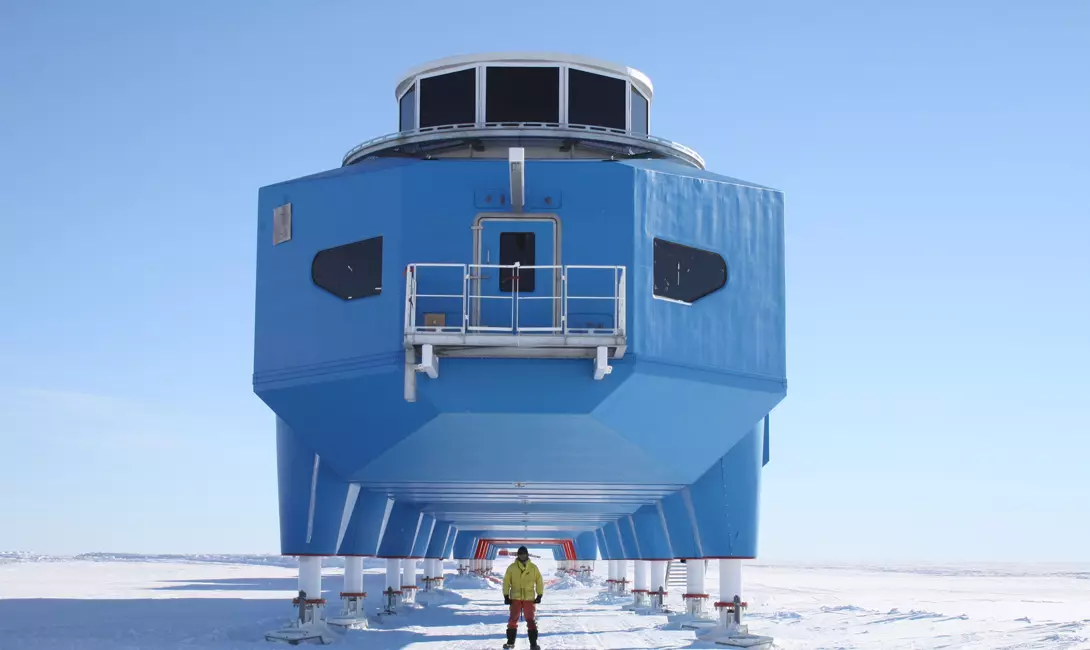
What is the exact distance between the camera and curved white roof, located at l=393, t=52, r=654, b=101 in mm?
20250

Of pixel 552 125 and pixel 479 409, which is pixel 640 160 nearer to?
pixel 552 125

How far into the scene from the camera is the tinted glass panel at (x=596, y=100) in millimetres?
20078

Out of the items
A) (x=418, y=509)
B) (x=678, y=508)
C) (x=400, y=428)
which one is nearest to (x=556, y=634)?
(x=418, y=509)

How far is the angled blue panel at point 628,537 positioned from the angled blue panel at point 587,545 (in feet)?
51.5

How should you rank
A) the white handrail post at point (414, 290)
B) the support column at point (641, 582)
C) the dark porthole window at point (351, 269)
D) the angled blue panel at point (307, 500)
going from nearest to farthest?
1. the white handrail post at point (414, 290)
2. the dark porthole window at point (351, 269)
3. the angled blue panel at point (307, 500)
4. the support column at point (641, 582)

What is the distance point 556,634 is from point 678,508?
6775 millimetres

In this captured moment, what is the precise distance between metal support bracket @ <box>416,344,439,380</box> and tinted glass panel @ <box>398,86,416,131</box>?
6.47 m

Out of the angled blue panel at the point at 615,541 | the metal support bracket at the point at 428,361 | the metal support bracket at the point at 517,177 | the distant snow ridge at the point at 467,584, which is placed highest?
the metal support bracket at the point at 517,177

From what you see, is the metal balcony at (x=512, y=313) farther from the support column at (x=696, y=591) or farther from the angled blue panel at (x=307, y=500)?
the support column at (x=696, y=591)

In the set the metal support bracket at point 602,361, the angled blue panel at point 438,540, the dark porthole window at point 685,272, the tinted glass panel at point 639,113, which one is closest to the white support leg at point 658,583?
the angled blue panel at point 438,540

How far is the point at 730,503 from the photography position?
19609 millimetres

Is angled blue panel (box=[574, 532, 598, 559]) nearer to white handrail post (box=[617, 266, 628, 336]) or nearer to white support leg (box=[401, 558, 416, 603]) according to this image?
white support leg (box=[401, 558, 416, 603])

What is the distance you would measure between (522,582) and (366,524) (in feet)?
16.8

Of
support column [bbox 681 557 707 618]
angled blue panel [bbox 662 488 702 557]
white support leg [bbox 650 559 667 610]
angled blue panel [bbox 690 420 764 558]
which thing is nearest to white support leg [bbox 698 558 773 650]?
angled blue panel [bbox 662 488 702 557]
